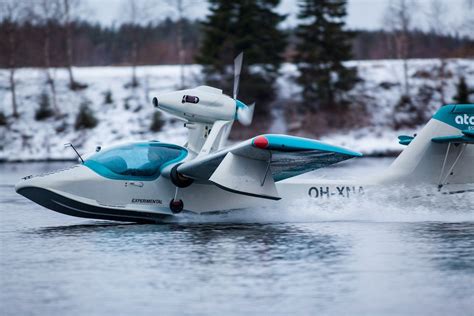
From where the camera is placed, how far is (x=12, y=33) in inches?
2207

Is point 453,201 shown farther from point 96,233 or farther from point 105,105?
point 105,105

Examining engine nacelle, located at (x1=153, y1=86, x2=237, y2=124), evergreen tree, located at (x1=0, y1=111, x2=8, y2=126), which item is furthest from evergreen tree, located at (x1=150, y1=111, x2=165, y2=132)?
engine nacelle, located at (x1=153, y1=86, x2=237, y2=124)

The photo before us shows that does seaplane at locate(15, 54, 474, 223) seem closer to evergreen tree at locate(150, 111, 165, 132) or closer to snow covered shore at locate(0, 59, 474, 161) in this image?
snow covered shore at locate(0, 59, 474, 161)

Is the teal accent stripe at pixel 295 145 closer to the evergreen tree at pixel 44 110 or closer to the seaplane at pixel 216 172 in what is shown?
the seaplane at pixel 216 172

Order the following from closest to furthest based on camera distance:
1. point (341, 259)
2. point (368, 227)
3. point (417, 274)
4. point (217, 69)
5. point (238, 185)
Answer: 1. point (417, 274)
2. point (341, 259)
3. point (238, 185)
4. point (368, 227)
5. point (217, 69)

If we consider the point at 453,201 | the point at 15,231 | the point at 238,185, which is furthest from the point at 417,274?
the point at 15,231

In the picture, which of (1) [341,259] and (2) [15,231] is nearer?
(1) [341,259]

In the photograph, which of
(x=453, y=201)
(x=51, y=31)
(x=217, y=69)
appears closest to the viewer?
(x=453, y=201)

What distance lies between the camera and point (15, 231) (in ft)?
53.3

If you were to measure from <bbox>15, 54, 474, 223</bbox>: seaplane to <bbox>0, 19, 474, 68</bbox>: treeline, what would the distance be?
35.6m

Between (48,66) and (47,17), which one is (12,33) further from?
(47,17)

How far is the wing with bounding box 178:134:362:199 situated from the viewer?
48.6ft

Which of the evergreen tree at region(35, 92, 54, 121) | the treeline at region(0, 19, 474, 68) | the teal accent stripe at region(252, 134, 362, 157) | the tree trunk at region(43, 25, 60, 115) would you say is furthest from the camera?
the treeline at region(0, 19, 474, 68)

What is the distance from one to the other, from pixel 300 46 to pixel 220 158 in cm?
3752
